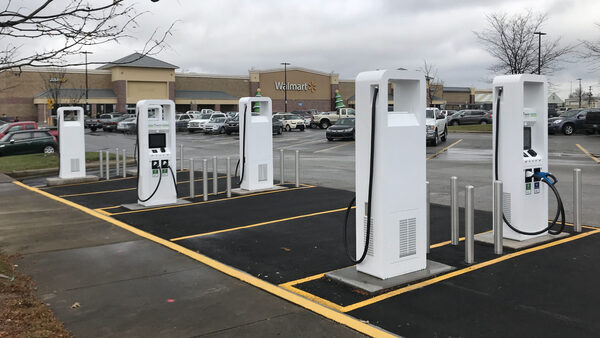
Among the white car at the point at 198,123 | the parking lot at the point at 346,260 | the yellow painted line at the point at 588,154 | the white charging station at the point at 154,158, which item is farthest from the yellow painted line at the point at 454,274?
the white car at the point at 198,123

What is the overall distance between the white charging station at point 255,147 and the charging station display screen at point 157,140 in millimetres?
2161

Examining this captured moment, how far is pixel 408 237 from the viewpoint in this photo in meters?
5.99

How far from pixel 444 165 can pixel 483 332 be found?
599 inches

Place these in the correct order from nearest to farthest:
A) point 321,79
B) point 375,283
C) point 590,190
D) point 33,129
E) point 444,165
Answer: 1. point 375,283
2. point 590,190
3. point 444,165
4. point 33,129
5. point 321,79

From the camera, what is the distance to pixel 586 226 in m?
8.73

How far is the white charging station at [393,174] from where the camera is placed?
18.8 ft

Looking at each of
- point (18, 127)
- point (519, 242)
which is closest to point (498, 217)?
point (519, 242)

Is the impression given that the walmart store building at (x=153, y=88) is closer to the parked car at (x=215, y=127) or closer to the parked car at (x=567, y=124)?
the parked car at (x=215, y=127)

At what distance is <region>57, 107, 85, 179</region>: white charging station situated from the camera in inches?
622

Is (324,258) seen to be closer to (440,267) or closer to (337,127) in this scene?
(440,267)

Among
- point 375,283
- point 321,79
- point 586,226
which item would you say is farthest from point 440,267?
point 321,79

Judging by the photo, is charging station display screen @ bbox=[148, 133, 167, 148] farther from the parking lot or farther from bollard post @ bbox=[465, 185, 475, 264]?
bollard post @ bbox=[465, 185, 475, 264]

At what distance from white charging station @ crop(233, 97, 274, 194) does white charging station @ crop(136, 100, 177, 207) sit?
6.38ft

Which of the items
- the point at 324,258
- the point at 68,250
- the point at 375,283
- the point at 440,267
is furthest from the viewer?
the point at 68,250
